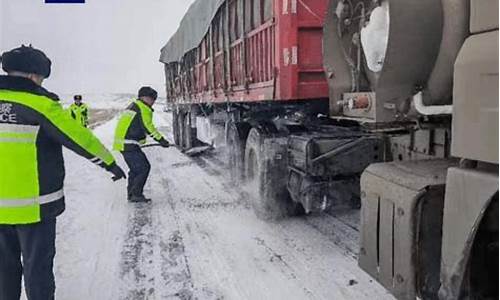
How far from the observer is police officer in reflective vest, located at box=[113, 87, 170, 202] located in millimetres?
6940

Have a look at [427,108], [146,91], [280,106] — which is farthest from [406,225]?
[146,91]

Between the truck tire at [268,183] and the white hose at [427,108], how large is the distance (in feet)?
9.61

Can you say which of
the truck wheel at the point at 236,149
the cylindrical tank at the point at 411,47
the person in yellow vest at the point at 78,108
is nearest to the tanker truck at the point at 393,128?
the cylindrical tank at the point at 411,47

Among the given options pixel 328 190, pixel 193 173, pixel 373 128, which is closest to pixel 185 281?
pixel 328 190

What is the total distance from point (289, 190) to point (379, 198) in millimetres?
2858

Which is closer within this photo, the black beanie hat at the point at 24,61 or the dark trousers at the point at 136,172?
the black beanie hat at the point at 24,61

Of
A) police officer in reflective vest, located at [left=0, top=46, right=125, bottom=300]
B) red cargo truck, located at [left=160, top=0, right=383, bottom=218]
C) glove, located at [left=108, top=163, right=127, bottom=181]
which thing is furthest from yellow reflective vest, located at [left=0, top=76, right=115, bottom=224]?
red cargo truck, located at [left=160, top=0, right=383, bottom=218]

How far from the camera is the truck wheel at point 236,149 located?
256 inches

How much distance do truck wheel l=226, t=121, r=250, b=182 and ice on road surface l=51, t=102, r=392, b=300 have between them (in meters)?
0.41

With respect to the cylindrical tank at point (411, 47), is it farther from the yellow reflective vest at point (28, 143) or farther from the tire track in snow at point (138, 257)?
the tire track in snow at point (138, 257)

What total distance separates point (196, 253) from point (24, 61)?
7.99 ft

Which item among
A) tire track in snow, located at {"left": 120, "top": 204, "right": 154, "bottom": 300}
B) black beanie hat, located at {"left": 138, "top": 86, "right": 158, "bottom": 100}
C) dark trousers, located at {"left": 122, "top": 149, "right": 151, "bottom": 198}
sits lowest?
tire track in snow, located at {"left": 120, "top": 204, "right": 154, "bottom": 300}

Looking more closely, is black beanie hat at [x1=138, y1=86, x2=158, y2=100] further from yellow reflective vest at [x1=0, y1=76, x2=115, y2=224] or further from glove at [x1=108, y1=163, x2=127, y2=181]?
yellow reflective vest at [x1=0, y1=76, x2=115, y2=224]

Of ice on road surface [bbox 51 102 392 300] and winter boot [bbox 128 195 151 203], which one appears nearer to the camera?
ice on road surface [bbox 51 102 392 300]
